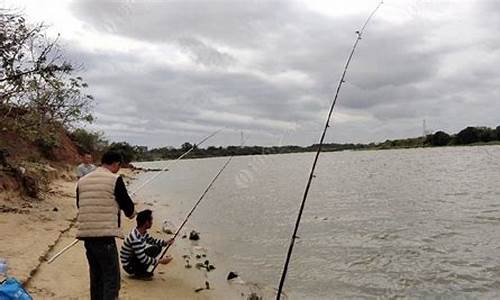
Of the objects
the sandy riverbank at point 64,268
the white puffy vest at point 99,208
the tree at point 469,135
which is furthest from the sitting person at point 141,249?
the tree at point 469,135

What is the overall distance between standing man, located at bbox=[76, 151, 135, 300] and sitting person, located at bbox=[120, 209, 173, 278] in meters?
2.88

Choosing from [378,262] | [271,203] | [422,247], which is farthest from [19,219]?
[271,203]

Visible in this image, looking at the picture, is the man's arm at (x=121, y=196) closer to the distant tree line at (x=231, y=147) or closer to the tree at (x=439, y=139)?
the distant tree line at (x=231, y=147)

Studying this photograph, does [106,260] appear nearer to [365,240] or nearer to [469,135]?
[365,240]

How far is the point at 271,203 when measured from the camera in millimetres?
28984

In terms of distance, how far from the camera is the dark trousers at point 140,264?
9.95 meters

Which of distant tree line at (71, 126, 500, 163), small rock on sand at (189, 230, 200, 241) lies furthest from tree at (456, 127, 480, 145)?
small rock on sand at (189, 230, 200, 241)

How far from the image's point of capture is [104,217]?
6535mm

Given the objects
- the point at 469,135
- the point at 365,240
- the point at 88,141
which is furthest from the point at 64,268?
the point at 469,135

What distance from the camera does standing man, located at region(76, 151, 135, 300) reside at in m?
6.53

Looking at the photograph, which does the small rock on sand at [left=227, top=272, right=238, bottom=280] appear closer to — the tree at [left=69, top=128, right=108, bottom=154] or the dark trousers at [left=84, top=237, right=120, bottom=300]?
the dark trousers at [left=84, top=237, right=120, bottom=300]

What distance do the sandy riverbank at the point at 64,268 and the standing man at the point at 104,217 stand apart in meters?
1.95

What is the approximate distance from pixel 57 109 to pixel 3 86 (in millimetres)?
2846

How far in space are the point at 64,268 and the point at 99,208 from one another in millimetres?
4257
